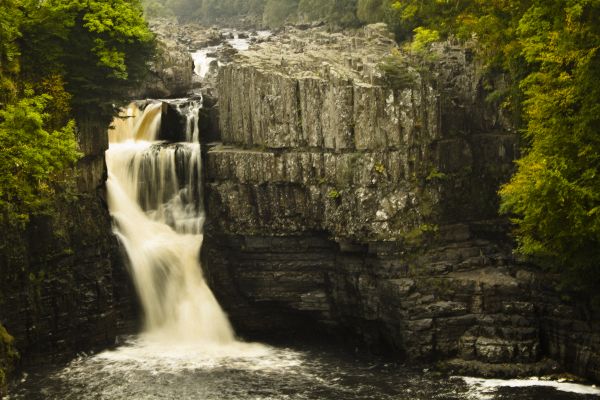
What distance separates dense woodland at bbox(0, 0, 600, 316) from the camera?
34469 mm

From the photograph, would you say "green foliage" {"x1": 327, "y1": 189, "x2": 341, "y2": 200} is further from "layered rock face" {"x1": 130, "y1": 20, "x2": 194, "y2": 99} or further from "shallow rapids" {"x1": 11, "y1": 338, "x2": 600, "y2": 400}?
"layered rock face" {"x1": 130, "y1": 20, "x2": 194, "y2": 99}

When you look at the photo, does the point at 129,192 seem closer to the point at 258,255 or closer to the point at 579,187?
the point at 258,255

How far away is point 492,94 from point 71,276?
2142 cm

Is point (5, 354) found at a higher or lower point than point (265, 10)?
lower

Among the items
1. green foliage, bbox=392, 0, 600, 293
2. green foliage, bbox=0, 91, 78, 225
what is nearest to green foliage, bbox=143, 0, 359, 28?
Result: green foliage, bbox=392, 0, 600, 293

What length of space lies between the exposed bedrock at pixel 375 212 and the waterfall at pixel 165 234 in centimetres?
100

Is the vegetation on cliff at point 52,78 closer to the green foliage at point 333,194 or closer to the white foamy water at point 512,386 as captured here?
the green foliage at point 333,194

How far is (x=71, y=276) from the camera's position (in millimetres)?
41938

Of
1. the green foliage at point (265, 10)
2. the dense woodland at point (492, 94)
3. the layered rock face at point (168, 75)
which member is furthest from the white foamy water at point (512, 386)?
the green foliage at point (265, 10)

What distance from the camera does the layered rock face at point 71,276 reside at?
39750mm

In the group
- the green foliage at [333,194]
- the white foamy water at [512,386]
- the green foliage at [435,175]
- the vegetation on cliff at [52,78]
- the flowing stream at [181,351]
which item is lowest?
the white foamy water at [512,386]

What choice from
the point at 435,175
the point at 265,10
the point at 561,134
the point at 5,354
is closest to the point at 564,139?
the point at 561,134

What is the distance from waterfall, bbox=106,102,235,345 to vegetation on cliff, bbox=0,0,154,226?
2.93 metres

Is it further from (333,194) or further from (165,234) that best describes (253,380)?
(165,234)
